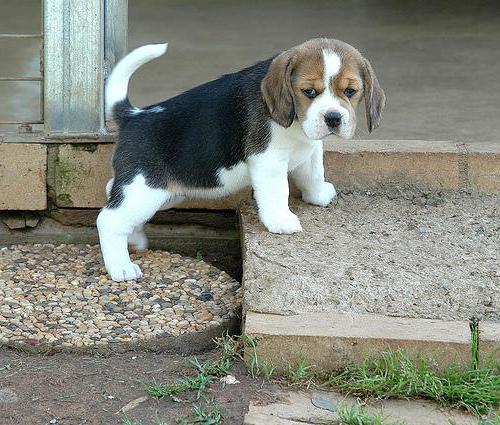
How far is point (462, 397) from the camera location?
4.23 m

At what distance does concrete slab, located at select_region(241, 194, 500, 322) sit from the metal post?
1.01 m

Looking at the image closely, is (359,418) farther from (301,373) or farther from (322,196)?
(322,196)

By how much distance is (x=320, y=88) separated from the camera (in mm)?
4879

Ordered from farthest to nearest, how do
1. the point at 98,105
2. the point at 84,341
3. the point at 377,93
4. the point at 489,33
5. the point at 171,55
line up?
the point at 489,33
the point at 171,55
the point at 98,105
the point at 377,93
the point at 84,341

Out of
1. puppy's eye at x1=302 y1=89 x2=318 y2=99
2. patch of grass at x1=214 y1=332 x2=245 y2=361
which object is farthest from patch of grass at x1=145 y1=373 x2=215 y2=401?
puppy's eye at x1=302 y1=89 x2=318 y2=99

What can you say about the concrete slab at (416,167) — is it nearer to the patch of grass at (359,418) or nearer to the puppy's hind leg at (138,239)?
A: the puppy's hind leg at (138,239)

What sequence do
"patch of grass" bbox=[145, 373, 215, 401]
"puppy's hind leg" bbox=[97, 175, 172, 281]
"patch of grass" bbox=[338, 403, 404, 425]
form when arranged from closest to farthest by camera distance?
"patch of grass" bbox=[338, 403, 404, 425] < "patch of grass" bbox=[145, 373, 215, 401] < "puppy's hind leg" bbox=[97, 175, 172, 281]

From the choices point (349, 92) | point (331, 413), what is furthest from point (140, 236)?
point (331, 413)

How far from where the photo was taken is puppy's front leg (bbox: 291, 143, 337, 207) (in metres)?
5.54

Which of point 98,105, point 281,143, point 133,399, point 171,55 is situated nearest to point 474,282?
point 281,143

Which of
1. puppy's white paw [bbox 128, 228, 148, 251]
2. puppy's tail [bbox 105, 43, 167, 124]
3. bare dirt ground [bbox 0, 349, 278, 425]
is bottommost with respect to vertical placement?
bare dirt ground [bbox 0, 349, 278, 425]

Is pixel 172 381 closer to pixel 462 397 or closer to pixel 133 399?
pixel 133 399

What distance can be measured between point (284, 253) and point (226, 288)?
409 millimetres

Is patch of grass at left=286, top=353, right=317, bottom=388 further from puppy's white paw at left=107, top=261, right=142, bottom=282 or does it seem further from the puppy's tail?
the puppy's tail
